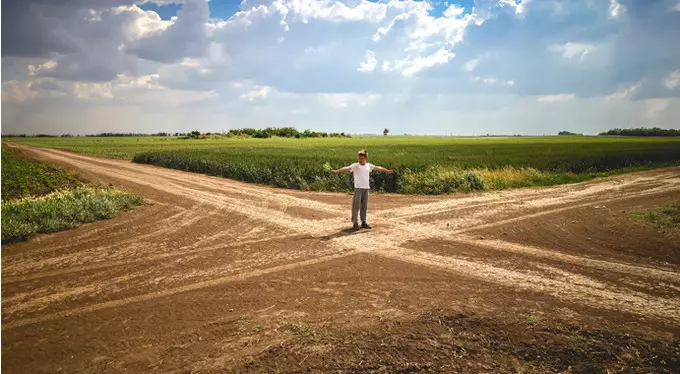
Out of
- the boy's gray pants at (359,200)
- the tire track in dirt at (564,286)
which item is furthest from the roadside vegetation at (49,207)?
the tire track in dirt at (564,286)

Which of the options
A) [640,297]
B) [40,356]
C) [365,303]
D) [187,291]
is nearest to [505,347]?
[365,303]

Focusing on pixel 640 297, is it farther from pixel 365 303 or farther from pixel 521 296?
pixel 365 303

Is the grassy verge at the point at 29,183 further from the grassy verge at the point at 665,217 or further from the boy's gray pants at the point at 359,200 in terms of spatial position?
the grassy verge at the point at 665,217

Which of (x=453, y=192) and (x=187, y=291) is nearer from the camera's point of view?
(x=187, y=291)

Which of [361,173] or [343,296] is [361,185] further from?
[343,296]

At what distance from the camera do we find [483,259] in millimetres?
8469

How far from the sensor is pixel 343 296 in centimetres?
656

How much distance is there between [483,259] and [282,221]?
19.8ft

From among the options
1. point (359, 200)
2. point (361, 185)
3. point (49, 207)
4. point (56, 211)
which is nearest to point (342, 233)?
point (359, 200)

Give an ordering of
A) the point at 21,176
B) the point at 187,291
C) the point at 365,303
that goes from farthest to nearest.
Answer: the point at 21,176, the point at 187,291, the point at 365,303

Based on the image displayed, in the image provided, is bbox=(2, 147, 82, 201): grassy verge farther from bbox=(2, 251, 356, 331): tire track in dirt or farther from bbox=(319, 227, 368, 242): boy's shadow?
bbox=(319, 227, 368, 242): boy's shadow

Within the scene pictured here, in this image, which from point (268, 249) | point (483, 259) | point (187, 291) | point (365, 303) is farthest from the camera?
point (268, 249)

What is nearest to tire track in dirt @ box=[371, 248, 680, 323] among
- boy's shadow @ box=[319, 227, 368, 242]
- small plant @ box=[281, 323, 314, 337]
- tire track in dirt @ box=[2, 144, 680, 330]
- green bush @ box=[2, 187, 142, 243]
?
tire track in dirt @ box=[2, 144, 680, 330]

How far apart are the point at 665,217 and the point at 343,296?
11122mm
